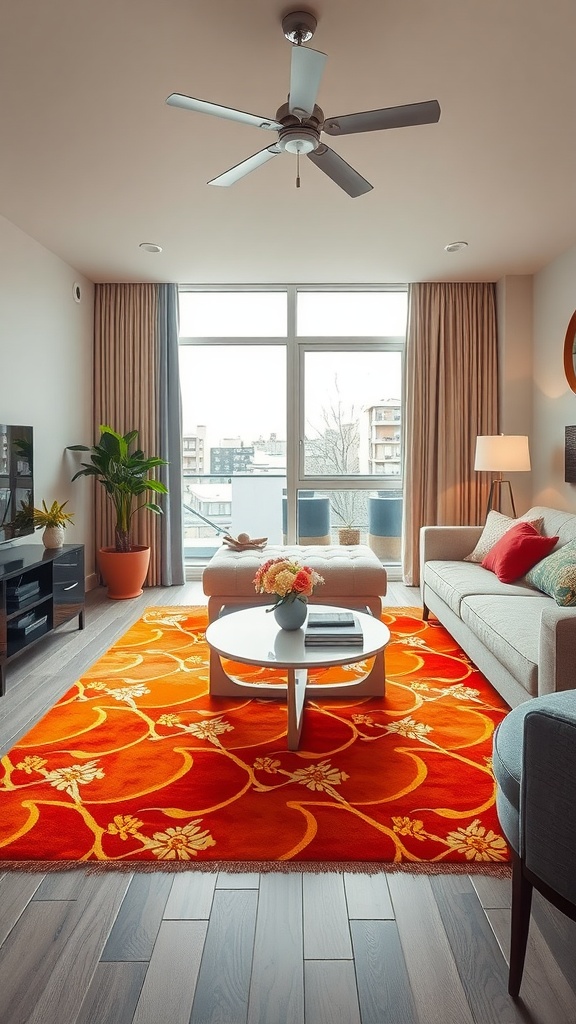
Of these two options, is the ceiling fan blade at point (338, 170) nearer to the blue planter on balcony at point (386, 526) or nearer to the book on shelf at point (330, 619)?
the book on shelf at point (330, 619)

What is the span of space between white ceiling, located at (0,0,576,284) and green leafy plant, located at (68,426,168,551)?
140 centimetres

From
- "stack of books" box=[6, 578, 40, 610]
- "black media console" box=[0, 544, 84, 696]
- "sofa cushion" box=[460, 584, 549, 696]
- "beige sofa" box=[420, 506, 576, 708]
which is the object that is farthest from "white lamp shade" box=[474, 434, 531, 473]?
"stack of books" box=[6, 578, 40, 610]

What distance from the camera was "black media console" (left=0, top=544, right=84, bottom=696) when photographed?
3.31 m

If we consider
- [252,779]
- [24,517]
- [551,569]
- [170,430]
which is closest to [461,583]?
[551,569]

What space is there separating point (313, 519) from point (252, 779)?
3.75 m

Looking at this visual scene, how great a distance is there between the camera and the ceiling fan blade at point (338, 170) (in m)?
2.60

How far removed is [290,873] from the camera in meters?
1.82

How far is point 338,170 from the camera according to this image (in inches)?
107

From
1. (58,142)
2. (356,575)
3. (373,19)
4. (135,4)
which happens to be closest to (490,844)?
(356,575)

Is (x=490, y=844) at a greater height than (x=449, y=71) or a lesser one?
lesser

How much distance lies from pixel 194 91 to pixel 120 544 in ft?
11.2

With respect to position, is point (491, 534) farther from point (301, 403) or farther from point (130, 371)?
point (130, 371)

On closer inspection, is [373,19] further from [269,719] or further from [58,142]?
[269,719]

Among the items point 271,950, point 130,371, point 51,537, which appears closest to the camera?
point 271,950
